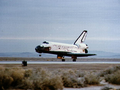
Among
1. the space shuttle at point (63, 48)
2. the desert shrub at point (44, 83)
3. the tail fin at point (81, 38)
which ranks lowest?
the desert shrub at point (44, 83)

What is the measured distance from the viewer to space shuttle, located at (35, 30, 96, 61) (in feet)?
213

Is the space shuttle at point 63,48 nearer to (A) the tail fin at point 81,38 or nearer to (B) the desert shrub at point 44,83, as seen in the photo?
(A) the tail fin at point 81,38

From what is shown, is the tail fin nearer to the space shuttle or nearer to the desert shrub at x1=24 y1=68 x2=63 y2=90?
the space shuttle

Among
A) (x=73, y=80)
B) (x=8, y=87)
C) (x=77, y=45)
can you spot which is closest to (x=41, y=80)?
(x=8, y=87)

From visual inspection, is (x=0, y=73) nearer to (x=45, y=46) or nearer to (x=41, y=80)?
(x=41, y=80)

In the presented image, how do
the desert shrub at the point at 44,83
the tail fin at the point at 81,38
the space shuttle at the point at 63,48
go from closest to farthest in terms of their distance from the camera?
1. the desert shrub at the point at 44,83
2. the space shuttle at the point at 63,48
3. the tail fin at the point at 81,38

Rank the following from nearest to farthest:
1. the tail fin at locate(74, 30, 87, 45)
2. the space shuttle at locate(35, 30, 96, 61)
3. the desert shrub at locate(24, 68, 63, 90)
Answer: the desert shrub at locate(24, 68, 63, 90) < the space shuttle at locate(35, 30, 96, 61) < the tail fin at locate(74, 30, 87, 45)

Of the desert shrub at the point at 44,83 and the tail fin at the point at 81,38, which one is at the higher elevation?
the tail fin at the point at 81,38

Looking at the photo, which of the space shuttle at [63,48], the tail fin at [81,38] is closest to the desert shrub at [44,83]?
the space shuttle at [63,48]

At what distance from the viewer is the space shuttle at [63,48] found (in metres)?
64.9

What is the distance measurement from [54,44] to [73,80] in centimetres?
4826

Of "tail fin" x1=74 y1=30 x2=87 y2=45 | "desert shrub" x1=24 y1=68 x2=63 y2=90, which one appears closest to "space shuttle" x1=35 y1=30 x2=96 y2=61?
"tail fin" x1=74 y1=30 x2=87 y2=45

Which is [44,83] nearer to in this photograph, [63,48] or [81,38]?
[63,48]

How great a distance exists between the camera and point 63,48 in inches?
2763
